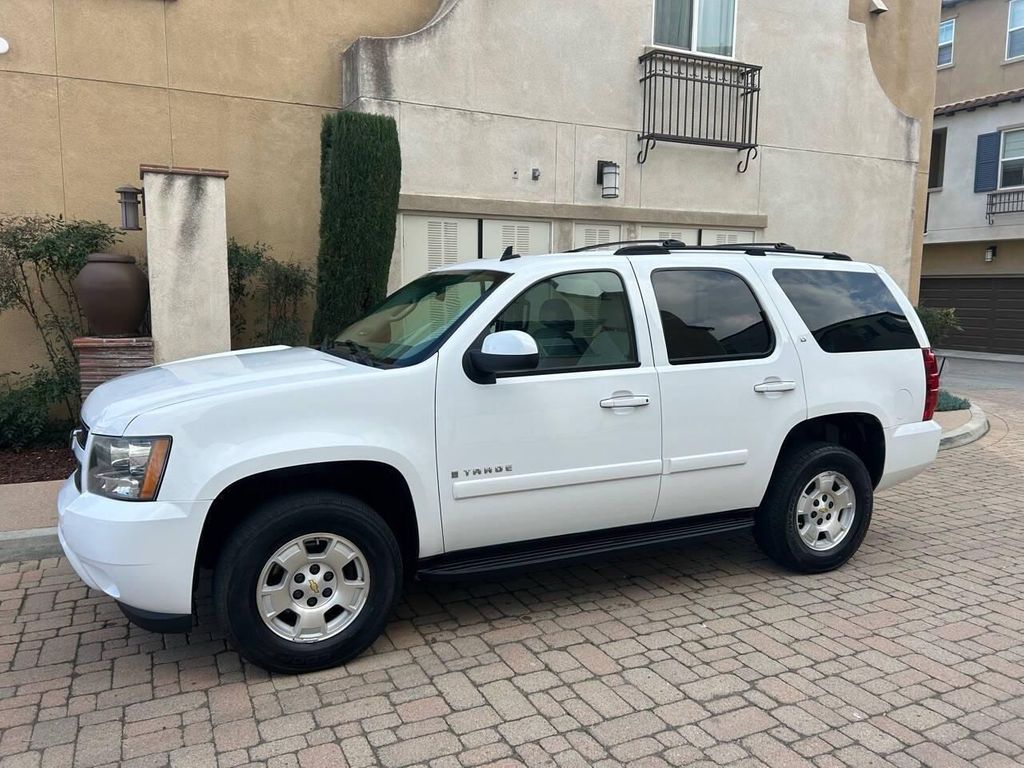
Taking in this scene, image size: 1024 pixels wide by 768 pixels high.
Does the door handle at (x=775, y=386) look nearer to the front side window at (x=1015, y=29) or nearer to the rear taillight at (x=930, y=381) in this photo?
the rear taillight at (x=930, y=381)

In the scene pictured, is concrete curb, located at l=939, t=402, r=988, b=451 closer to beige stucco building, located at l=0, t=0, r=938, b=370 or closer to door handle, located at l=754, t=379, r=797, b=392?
beige stucco building, located at l=0, t=0, r=938, b=370

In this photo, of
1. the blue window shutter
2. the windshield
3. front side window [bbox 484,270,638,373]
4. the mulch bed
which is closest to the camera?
the windshield

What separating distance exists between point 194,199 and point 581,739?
6191mm

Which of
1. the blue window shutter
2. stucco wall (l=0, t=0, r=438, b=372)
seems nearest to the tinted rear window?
stucco wall (l=0, t=0, r=438, b=372)

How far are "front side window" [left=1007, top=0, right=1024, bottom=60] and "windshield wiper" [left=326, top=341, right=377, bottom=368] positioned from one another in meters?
25.2

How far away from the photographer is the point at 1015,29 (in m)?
22.7

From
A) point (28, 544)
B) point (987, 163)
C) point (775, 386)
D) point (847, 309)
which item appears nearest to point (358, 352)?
point (775, 386)

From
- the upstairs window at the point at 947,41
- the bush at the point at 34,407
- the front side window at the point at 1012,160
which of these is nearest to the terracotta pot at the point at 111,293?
the bush at the point at 34,407

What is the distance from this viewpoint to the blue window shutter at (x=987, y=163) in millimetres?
21922

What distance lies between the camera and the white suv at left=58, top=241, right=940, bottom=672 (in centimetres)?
354

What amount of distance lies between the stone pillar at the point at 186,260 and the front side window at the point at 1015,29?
945 inches

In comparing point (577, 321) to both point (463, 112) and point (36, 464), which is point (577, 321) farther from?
point (463, 112)

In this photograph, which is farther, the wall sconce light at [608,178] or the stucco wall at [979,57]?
the stucco wall at [979,57]

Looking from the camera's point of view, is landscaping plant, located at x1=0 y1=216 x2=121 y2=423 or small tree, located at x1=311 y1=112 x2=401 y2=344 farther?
small tree, located at x1=311 y1=112 x2=401 y2=344
